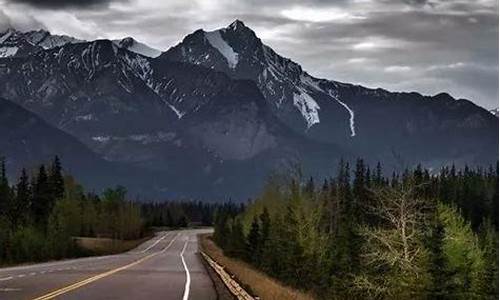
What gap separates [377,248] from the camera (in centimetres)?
4528

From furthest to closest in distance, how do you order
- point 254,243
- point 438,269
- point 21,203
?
point 21,203 → point 254,243 → point 438,269

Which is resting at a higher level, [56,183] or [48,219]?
[56,183]

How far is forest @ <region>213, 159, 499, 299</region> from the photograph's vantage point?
143ft

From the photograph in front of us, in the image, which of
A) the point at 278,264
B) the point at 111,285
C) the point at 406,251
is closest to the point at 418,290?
the point at 406,251

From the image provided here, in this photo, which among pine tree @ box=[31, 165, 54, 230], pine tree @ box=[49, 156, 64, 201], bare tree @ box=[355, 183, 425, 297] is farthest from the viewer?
pine tree @ box=[49, 156, 64, 201]

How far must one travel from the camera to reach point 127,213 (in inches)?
7721

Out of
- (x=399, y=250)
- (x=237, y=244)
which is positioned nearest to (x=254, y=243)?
(x=237, y=244)

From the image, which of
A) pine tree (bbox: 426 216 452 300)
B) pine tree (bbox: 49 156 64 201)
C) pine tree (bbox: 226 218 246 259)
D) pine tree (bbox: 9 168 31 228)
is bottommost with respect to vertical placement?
pine tree (bbox: 226 218 246 259)

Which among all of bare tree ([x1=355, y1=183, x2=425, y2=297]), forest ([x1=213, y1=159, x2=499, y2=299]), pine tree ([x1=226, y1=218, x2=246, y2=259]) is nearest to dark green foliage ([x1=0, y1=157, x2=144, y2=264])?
pine tree ([x1=226, y1=218, x2=246, y2=259])

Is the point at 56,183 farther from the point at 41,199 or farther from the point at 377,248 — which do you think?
the point at 377,248

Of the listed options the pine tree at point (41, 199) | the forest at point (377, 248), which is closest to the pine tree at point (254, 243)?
the forest at point (377, 248)

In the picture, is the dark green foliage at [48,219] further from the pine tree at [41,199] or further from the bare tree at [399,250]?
the bare tree at [399,250]

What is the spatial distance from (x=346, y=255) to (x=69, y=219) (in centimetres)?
8473

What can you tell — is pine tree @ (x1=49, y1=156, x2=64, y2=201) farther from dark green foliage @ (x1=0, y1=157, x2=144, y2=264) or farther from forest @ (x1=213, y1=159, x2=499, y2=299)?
forest @ (x1=213, y1=159, x2=499, y2=299)
